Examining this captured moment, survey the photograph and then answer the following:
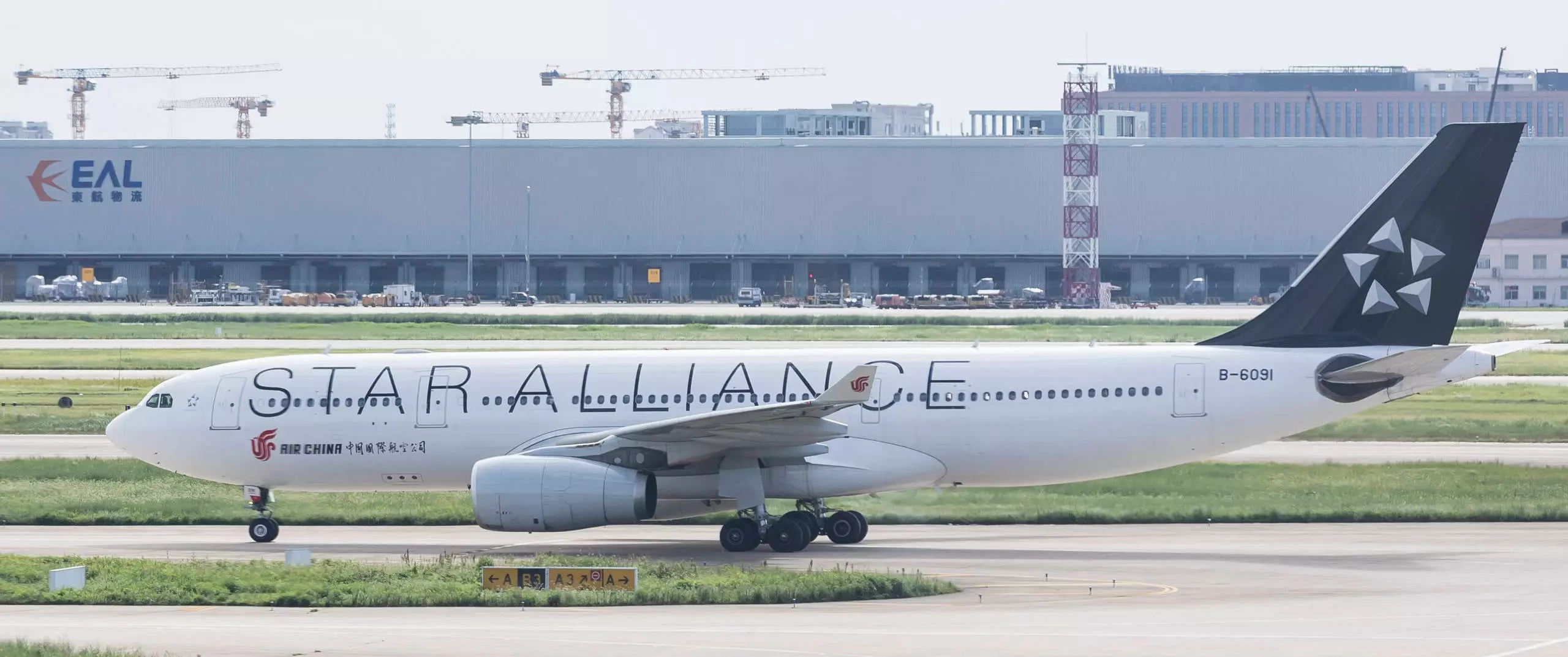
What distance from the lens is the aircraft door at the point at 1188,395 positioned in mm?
26500

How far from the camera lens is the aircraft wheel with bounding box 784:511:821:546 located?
26673 mm

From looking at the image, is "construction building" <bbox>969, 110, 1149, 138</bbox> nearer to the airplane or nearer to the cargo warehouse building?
the cargo warehouse building

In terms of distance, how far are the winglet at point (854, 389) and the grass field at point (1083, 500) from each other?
6.05 m

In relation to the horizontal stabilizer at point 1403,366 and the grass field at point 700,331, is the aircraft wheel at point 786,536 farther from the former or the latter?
the grass field at point 700,331

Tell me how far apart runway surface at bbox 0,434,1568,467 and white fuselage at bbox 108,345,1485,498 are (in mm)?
8600

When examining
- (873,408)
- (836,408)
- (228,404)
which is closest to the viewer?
(836,408)

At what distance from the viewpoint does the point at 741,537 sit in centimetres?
2641

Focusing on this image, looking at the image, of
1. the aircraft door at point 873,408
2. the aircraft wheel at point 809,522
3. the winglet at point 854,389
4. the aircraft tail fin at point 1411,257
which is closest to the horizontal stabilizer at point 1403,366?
the aircraft tail fin at point 1411,257

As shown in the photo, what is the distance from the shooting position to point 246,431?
28.6 meters

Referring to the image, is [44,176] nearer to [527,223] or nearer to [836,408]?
[527,223]

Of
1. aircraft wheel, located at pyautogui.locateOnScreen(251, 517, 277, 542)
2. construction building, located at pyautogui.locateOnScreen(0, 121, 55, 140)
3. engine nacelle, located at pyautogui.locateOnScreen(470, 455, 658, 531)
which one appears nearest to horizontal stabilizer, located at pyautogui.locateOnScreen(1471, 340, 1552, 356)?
engine nacelle, located at pyautogui.locateOnScreen(470, 455, 658, 531)

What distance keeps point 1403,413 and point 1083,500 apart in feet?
58.9

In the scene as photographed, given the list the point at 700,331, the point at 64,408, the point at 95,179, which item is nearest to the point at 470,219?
the point at 95,179

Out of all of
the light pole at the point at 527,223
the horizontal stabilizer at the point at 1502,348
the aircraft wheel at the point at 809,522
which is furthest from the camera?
the light pole at the point at 527,223
